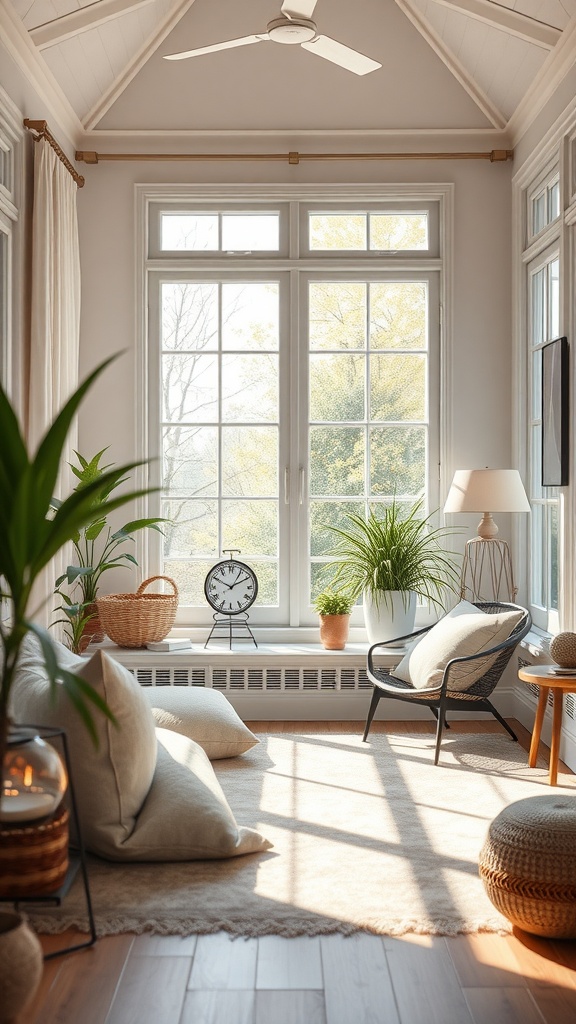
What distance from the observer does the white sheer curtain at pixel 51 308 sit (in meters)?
4.57

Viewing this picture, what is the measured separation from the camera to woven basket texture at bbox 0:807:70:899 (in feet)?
6.99

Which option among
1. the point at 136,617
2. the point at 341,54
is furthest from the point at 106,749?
the point at 341,54

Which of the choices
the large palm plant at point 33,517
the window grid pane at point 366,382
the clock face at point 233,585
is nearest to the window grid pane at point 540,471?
the window grid pane at point 366,382

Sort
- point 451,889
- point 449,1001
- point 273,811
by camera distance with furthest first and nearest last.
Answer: point 273,811 < point 451,889 < point 449,1001

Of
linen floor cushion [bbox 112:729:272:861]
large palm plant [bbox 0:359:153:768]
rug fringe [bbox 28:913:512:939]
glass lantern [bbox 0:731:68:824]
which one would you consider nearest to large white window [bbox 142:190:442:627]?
linen floor cushion [bbox 112:729:272:861]

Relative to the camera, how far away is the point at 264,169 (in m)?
5.51

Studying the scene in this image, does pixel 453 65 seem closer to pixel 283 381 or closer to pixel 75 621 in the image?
pixel 283 381

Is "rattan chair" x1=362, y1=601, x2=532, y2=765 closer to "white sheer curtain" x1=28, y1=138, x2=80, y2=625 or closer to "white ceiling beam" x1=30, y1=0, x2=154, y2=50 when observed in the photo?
"white sheer curtain" x1=28, y1=138, x2=80, y2=625

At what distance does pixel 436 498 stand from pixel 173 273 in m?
2.02

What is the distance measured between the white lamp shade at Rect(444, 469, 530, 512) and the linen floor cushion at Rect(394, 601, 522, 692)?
1.85 feet

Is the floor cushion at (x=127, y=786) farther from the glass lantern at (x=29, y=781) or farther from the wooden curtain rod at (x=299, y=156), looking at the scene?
the wooden curtain rod at (x=299, y=156)

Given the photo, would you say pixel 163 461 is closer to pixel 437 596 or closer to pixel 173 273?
pixel 173 273

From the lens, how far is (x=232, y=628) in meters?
5.54

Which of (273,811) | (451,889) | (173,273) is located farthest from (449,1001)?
(173,273)
